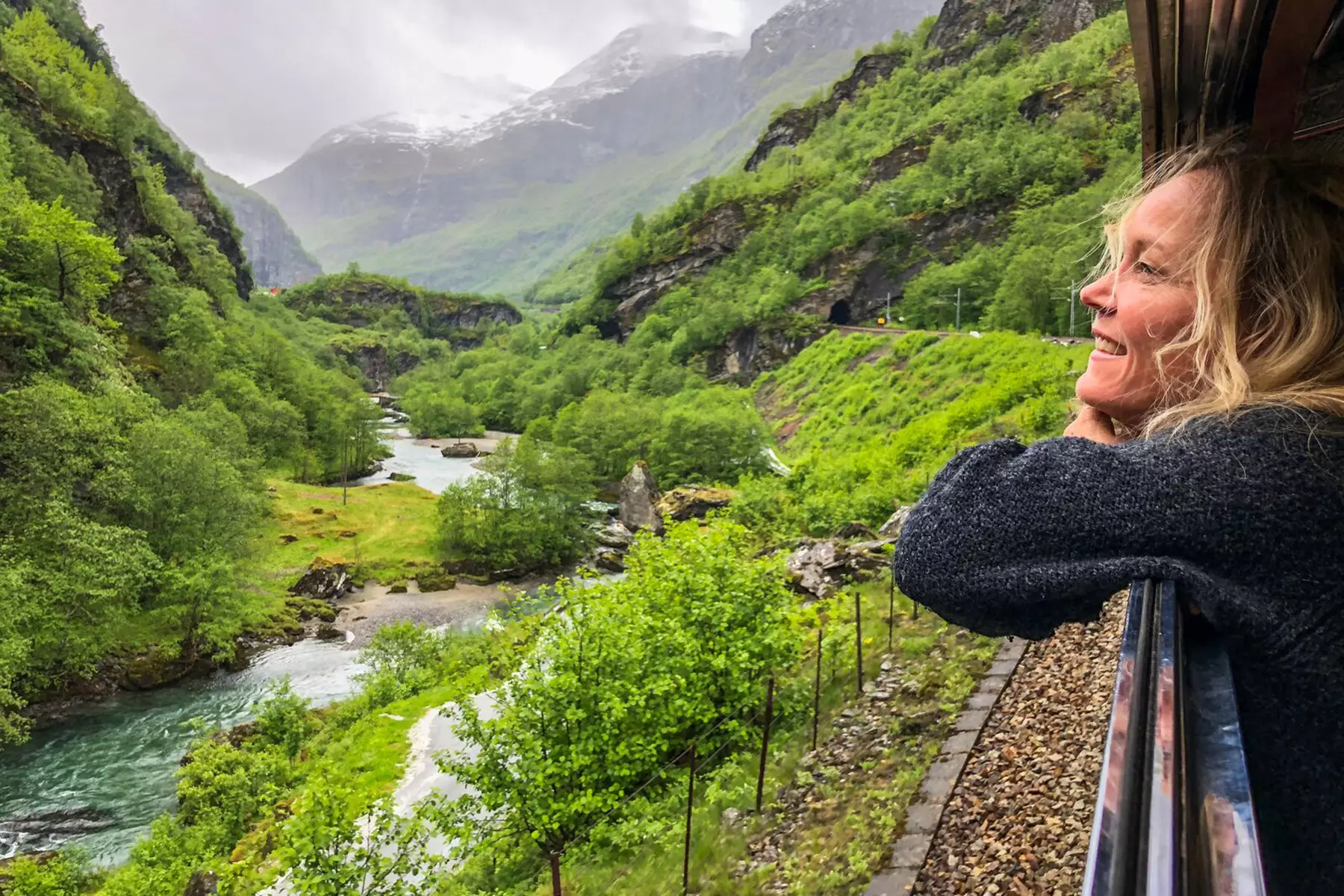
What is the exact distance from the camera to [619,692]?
9.76m

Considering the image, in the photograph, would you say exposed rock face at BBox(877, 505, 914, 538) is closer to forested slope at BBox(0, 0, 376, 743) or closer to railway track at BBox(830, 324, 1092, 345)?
railway track at BBox(830, 324, 1092, 345)

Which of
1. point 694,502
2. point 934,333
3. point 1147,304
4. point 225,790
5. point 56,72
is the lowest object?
point 225,790

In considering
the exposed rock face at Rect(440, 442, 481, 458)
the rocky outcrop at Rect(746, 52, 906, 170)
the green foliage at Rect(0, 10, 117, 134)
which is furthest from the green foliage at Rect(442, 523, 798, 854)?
the rocky outcrop at Rect(746, 52, 906, 170)

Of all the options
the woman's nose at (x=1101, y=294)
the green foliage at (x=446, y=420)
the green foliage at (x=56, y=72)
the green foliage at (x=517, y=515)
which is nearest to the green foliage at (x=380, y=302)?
the green foliage at (x=446, y=420)

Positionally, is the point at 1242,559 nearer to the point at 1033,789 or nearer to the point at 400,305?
the point at 1033,789

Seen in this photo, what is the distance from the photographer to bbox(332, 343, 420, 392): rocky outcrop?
4318 inches

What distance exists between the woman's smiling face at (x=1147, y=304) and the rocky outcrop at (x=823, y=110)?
10475 cm

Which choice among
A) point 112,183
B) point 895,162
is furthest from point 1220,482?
point 895,162

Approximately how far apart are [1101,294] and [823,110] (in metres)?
110

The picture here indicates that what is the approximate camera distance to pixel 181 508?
28.8 m

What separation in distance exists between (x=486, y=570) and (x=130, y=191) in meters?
40.2

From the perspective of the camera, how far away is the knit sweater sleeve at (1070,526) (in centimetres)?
108

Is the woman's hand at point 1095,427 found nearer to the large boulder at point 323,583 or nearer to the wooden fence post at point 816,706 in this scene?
the wooden fence post at point 816,706

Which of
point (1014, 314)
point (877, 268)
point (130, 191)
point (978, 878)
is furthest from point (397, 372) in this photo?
point (978, 878)
